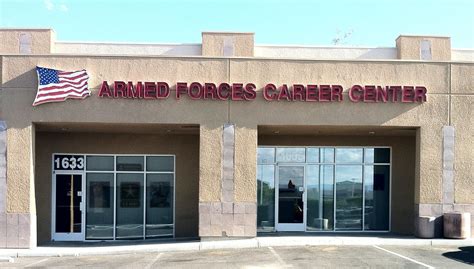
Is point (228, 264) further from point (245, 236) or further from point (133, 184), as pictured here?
point (133, 184)

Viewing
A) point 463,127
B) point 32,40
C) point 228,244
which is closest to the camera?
point 228,244

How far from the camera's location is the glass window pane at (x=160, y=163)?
63.5 feet

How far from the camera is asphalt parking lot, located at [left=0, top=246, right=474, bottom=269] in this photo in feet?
43.2

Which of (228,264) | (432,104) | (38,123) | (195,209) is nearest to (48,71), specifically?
(38,123)

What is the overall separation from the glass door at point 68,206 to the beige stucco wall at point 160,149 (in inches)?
26.2

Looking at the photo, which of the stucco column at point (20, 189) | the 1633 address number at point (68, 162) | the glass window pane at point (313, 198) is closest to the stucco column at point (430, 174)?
the glass window pane at point (313, 198)

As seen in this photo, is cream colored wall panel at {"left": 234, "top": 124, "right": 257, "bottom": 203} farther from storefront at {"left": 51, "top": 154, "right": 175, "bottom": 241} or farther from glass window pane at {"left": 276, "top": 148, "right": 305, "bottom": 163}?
storefront at {"left": 51, "top": 154, "right": 175, "bottom": 241}

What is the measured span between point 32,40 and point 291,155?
30.8 ft

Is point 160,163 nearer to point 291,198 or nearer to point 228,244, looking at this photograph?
point 228,244

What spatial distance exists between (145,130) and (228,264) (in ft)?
21.9

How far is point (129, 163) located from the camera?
19.3 metres

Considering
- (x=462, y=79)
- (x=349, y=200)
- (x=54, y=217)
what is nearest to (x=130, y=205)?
(x=54, y=217)

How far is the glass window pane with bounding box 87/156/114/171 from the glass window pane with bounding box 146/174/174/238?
137 cm

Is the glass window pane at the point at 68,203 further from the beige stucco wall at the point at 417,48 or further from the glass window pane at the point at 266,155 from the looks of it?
the beige stucco wall at the point at 417,48
